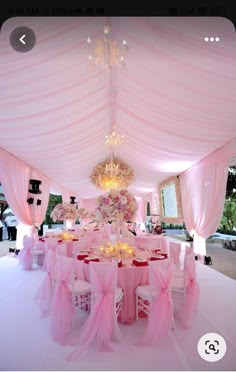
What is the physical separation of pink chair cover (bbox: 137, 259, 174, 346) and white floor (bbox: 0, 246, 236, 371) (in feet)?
0.31

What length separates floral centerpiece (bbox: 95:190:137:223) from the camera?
317cm

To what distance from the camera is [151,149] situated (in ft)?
16.2

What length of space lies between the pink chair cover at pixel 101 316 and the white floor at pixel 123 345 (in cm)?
9

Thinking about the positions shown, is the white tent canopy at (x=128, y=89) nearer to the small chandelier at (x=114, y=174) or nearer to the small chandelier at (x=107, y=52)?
the small chandelier at (x=107, y=52)

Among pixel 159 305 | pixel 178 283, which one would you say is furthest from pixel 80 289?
pixel 178 283

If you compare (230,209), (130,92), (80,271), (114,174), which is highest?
(130,92)

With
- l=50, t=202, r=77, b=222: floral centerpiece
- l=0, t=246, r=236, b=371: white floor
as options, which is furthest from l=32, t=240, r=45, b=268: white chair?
l=0, t=246, r=236, b=371: white floor

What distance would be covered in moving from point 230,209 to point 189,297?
33.4ft

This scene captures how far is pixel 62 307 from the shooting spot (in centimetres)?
253

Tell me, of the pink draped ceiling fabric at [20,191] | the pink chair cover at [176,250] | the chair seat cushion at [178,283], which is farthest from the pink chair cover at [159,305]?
the pink draped ceiling fabric at [20,191]

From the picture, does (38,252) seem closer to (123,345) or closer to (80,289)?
(80,289)

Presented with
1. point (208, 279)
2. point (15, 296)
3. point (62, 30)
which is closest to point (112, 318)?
point (15, 296)
